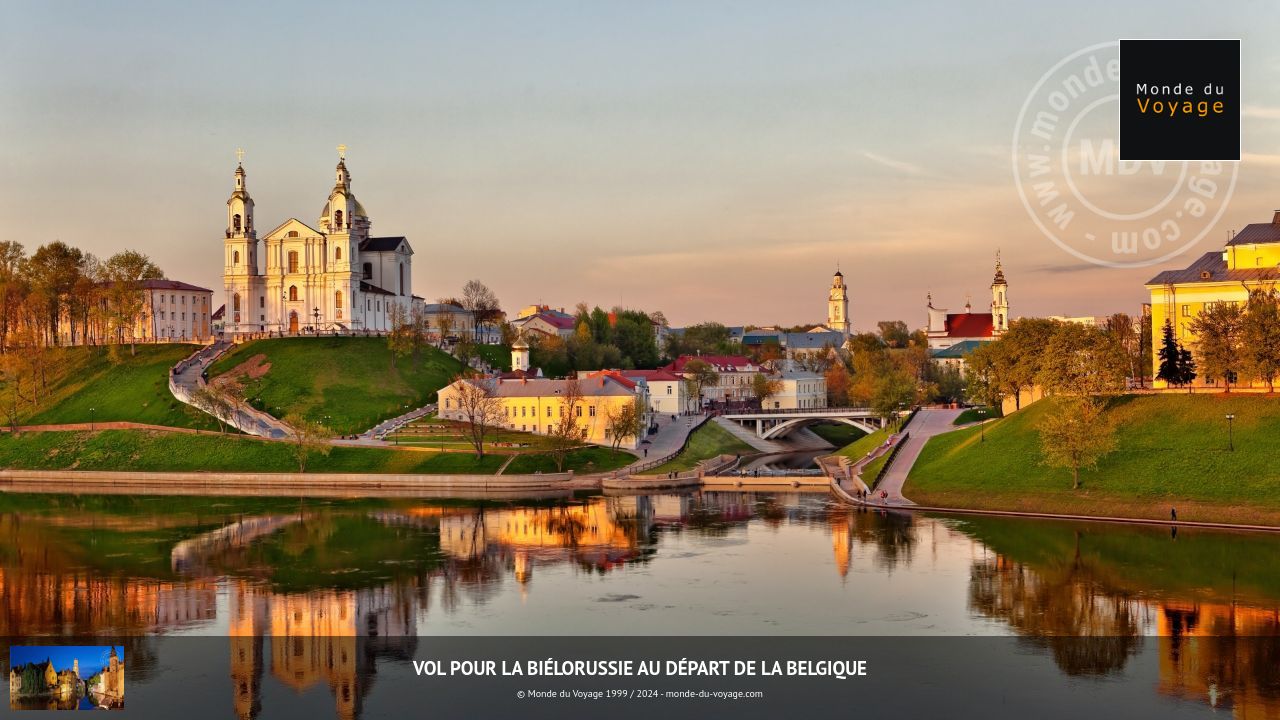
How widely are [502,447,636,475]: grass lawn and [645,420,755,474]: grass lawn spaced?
10.2 ft

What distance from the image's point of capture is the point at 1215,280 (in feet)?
261

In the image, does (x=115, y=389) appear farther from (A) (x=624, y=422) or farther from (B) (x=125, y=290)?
(A) (x=624, y=422)

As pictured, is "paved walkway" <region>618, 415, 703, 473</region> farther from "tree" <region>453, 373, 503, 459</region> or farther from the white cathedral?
the white cathedral

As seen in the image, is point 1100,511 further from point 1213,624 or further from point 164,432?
point 164,432

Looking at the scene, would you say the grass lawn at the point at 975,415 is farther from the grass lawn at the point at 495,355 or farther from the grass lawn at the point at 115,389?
the grass lawn at the point at 115,389

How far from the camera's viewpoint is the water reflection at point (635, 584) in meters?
39.1

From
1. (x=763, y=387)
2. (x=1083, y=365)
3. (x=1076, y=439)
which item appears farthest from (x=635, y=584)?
(x=763, y=387)

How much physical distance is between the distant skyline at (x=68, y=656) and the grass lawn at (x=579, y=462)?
46.3 metres

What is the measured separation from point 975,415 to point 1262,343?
1148 inches

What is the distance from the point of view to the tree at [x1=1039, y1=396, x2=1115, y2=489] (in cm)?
6512

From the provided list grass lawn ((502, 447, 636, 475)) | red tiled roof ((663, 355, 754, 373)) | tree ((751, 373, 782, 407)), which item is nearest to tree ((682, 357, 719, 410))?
red tiled roof ((663, 355, 754, 373))

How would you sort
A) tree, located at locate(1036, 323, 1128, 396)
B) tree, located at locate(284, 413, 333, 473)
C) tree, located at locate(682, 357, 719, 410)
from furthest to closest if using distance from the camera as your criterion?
tree, located at locate(682, 357, 719, 410), tree, located at locate(284, 413, 333, 473), tree, located at locate(1036, 323, 1128, 396)

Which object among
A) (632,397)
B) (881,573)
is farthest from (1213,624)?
(632,397)

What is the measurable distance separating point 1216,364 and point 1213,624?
34.1 m
